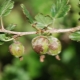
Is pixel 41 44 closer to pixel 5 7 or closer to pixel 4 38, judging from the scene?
pixel 4 38

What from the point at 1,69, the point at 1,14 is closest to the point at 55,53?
the point at 1,14

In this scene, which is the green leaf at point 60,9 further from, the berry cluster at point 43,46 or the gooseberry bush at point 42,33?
the berry cluster at point 43,46

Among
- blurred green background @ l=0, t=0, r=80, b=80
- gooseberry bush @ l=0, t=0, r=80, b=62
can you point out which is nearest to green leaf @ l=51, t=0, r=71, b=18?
gooseberry bush @ l=0, t=0, r=80, b=62

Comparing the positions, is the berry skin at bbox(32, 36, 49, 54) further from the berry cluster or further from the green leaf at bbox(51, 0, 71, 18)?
the green leaf at bbox(51, 0, 71, 18)

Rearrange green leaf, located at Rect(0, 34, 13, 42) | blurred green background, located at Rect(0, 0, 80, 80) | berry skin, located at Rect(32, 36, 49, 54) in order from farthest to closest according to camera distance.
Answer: blurred green background, located at Rect(0, 0, 80, 80), green leaf, located at Rect(0, 34, 13, 42), berry skin, located at Rect(32, 36, 49, 54)

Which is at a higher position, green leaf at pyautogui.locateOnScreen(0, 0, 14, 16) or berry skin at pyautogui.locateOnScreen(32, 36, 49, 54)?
green leaf at pyautogui.locateOnScreen(0, 0, 14, 16)

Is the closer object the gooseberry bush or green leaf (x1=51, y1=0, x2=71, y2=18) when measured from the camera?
the gooseberry bush

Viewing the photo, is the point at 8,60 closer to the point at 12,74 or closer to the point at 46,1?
the point at 12,74

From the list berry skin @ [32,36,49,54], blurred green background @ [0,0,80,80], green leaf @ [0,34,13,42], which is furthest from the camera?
blurred green background @ [0,0,80,80]
